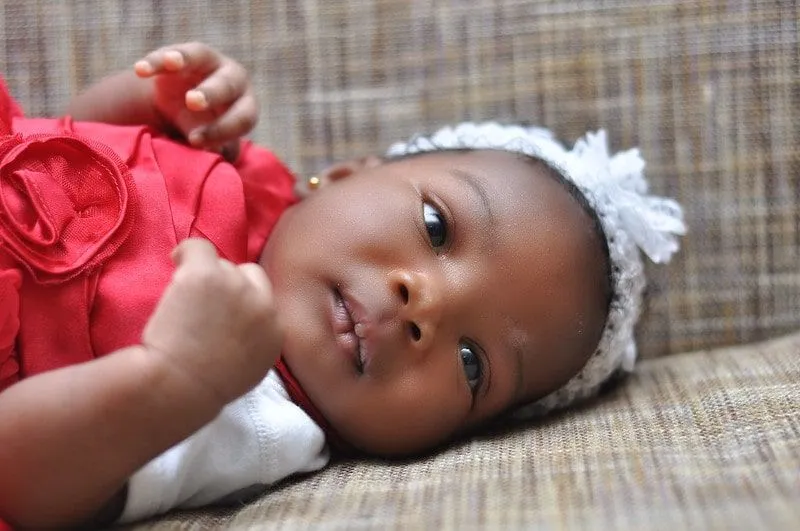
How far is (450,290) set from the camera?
3.09 feet

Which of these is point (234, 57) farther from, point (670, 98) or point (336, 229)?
point (670, 98)

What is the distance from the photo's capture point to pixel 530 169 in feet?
3.39

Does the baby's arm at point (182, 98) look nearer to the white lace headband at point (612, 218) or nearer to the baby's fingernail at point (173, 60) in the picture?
the baby's fingernail at point (173, 60)

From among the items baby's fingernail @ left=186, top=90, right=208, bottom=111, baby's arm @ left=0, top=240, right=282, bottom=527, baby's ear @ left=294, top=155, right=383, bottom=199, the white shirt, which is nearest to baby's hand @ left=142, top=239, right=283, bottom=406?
baby's arm @ left=0, top=240, right=282, bottom=527

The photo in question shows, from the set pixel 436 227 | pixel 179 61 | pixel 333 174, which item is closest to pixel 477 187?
pixel 436 227

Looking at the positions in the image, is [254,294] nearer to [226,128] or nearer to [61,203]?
[61,203]

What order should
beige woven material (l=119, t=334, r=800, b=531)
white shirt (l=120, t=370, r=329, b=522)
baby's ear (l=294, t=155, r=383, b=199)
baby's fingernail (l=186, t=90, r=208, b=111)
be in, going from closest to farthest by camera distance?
beige woven material (l=119, t=334, r=800, b=531) < white shirt (l=120, t=370, r=329, b=522) < baby's fingernail (l=186, t=90, r=208, b=111) < baby's ear (l=294, t=155, r=383, b=199)

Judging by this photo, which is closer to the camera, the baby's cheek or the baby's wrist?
the baby's wrist

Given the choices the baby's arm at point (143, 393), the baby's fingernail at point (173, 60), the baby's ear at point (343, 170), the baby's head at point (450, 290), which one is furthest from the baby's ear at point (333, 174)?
the baby's arm at point (143, 393)

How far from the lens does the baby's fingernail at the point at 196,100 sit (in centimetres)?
103

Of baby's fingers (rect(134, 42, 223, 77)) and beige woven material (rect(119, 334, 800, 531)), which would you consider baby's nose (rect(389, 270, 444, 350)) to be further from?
baby's fingers (rect(134, 42, 223, 77))

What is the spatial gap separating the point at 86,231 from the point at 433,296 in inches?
13.9

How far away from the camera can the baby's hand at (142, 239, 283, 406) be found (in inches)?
28.5

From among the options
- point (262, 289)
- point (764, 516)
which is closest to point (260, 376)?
point (262, 289)
